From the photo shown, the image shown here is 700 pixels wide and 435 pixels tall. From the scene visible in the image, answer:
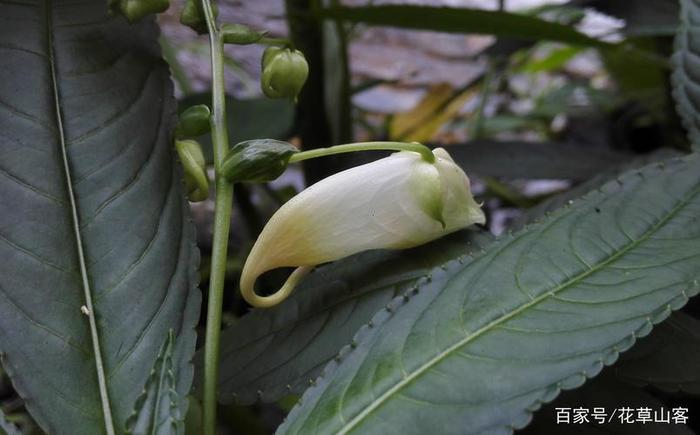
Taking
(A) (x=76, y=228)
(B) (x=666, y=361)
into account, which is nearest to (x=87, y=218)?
(A) (x=76, y=228)

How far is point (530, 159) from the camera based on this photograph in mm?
816

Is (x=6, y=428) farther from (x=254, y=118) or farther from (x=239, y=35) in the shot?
(x=254, y=118)

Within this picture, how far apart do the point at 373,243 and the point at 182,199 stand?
0.12m

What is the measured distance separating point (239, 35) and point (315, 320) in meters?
0.19

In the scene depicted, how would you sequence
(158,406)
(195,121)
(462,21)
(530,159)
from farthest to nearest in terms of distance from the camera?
(530,159) → (462,21) → (195,121) → (158,406)

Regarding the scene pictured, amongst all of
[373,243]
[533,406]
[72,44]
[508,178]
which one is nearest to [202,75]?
[508,178]

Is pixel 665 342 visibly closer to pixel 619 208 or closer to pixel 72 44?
pixel 619 208

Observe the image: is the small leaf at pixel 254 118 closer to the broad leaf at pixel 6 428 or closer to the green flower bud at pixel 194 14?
the green flower bud at pixel 194 14

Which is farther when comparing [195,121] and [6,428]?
[195,121]

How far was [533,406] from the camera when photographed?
316mm

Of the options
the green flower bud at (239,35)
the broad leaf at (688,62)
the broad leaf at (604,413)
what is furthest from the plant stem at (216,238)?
the broad leaf at (688,62)

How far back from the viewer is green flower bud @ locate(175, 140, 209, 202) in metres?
0.46

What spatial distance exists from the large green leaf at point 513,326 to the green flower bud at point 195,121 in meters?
0.16

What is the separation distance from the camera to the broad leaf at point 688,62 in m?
0.55
